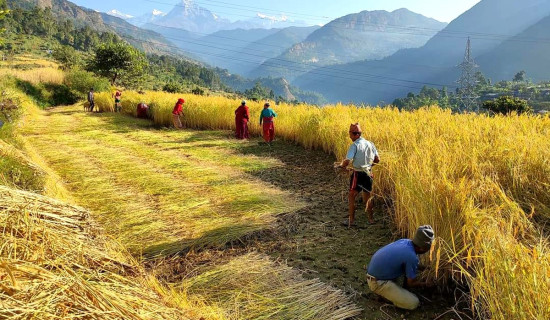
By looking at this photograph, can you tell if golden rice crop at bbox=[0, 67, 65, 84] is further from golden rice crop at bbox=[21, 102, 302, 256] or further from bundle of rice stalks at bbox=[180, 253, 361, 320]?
bundle of rice stalks at bbox=[180, 253, 361, 320]

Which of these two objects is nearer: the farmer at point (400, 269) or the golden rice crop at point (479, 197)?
the golden rice crop at point (479, 197)

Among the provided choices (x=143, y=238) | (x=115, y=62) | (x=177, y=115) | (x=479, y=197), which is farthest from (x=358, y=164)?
(x=115, y=62)

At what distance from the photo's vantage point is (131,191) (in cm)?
525

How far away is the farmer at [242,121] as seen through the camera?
9992 mm

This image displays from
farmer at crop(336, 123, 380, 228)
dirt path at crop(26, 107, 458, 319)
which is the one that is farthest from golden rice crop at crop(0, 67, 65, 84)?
farmer at crop(336, 123, 380, 228)

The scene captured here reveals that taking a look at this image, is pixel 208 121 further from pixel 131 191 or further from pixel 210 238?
pixel 210 238

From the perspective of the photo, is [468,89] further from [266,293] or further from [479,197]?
[266,293]

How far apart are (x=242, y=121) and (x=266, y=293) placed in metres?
7.71

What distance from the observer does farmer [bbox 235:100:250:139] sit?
999 cm

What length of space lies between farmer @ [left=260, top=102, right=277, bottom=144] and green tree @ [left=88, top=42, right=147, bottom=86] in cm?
2358

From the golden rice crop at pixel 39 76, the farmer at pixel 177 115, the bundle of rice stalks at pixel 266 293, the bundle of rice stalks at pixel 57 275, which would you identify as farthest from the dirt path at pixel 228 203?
the golden rice crop at pixel 39 76

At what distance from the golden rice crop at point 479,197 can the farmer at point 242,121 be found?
13.0ft

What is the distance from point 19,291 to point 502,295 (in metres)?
2.39

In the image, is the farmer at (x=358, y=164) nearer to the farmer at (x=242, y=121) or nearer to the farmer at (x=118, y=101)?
the farmer at (x=242, y=121)
